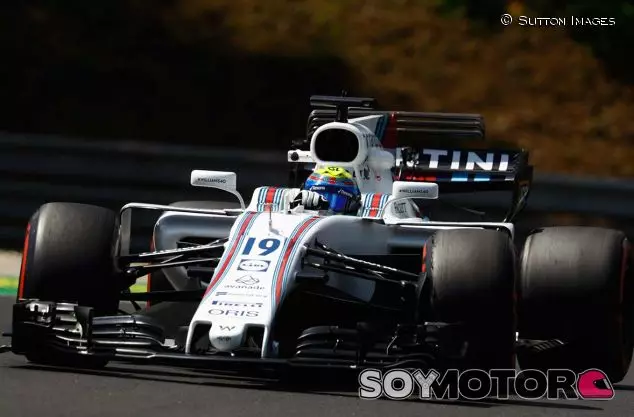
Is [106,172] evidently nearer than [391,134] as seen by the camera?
No

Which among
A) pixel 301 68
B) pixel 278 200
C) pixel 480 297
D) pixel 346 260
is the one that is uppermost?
pixel 301 68

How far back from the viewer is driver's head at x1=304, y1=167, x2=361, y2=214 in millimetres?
10031

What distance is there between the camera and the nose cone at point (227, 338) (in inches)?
311

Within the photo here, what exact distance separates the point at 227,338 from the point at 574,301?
74.1 inches

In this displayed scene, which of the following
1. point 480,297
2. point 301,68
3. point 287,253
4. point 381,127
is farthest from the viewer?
point 301,68

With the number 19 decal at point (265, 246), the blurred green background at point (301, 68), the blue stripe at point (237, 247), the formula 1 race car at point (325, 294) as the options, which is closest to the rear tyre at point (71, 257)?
the formula 1 race car at point (325, 294)

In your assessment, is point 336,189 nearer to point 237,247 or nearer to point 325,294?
point 325,294

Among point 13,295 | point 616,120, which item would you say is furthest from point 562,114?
point 13,295

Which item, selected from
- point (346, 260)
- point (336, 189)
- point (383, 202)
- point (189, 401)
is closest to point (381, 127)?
point (383, 202)

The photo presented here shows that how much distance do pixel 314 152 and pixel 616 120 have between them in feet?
25.7

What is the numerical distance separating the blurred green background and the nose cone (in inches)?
360

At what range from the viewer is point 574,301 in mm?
8414

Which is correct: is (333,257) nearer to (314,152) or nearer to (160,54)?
(314,152)

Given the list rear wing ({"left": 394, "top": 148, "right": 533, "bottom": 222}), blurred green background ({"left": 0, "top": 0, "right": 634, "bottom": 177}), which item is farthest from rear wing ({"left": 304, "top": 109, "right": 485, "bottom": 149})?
blurred green background ({"left": 0, "top": 0, "right": 634, "bottom": 177})
